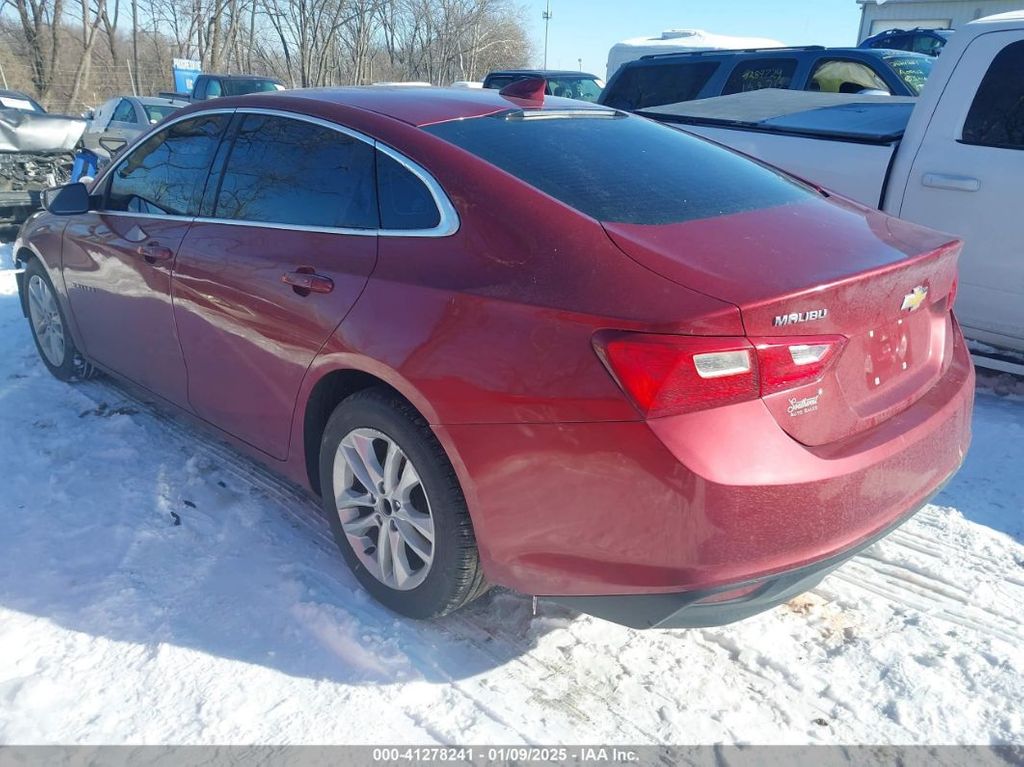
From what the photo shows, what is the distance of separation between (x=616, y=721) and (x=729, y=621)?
1.54 ft

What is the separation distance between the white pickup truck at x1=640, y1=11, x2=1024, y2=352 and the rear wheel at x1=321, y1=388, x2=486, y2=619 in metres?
2.58

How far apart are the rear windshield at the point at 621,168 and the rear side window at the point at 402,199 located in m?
0.19

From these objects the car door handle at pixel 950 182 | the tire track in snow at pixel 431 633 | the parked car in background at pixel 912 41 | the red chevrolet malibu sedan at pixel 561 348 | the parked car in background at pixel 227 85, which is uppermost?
the parked car in background at pixel 912 41

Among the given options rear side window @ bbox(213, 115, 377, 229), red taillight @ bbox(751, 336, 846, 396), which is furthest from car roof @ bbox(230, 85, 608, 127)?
red taillight @ bbox(751, 336, 846, 396)

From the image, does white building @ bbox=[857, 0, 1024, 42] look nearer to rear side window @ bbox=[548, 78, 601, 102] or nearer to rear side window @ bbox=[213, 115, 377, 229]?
rear side window @ bbox=[548, 78, 601, 102]

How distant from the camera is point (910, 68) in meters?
8.93

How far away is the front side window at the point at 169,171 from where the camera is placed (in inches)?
137

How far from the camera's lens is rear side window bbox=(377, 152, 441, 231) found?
8.40 ft

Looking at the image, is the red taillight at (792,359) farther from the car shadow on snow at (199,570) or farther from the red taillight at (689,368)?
the car shadow on snow at (199,570)

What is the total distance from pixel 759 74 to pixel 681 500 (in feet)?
25.7

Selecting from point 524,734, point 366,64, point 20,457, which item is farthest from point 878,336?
point 366,64

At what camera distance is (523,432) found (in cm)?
220

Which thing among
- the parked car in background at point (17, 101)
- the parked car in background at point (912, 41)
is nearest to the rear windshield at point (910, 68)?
the parked car in background at point (912, 41)

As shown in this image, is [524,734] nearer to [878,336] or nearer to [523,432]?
[523,432]
